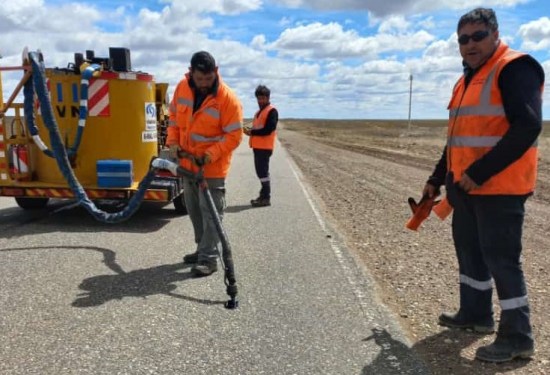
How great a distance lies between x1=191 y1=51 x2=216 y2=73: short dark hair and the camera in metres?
4.98

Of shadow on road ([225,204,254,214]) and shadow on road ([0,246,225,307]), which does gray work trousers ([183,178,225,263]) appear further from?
shadow on road ([225,204,254,214])

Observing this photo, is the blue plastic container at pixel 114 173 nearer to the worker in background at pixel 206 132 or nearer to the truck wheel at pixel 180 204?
the truck wheel at pixel 180 204

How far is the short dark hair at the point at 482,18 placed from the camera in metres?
3.44

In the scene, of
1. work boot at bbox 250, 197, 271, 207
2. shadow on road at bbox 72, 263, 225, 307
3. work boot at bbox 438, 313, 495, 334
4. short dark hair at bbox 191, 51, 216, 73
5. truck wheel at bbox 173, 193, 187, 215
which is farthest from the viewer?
work boot at bbox 250, 197, 271, 207

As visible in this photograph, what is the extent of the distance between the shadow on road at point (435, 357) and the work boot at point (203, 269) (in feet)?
6.37

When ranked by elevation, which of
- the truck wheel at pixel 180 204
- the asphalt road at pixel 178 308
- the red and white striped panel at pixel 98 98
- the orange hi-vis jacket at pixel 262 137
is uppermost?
the red and white striped panel at pixel 98 98

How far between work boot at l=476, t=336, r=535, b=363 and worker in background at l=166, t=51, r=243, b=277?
2766 mm

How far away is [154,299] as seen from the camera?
4609 millimetres

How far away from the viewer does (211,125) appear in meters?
5.34

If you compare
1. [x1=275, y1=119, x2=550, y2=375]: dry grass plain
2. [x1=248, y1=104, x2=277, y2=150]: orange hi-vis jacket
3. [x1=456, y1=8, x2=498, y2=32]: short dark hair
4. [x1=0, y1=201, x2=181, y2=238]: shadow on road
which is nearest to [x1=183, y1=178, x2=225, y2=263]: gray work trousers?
[x1=275, y1=119, x2=550, y2=375]: dry grass plain

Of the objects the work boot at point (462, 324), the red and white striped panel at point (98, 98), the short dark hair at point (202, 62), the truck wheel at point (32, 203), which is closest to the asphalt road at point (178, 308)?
the work boot at point (462, 324)

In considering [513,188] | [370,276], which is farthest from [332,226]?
[513,188]

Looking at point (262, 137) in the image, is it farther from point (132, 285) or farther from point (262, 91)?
point (132, 285)

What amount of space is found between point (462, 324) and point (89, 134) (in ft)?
18.3
